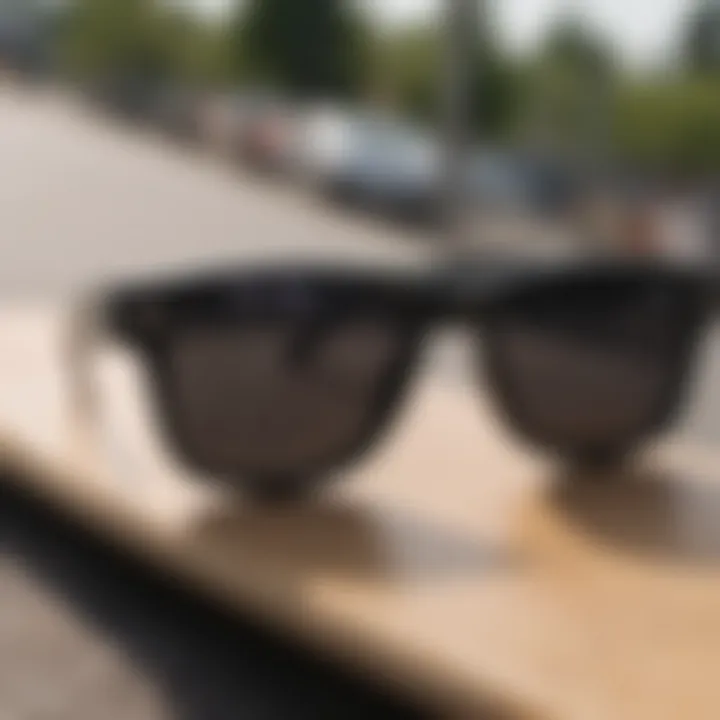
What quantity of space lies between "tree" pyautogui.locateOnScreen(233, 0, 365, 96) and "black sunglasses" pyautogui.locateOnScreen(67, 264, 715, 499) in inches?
11.7

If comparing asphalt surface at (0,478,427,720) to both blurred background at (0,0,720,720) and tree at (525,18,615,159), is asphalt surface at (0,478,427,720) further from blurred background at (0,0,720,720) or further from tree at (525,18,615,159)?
tree at (525,18,615,159)

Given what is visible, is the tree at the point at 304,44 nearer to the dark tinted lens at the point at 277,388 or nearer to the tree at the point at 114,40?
the tree at the point at 114,40

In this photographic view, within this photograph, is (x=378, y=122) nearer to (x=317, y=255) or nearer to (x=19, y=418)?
(x=317, y=255)

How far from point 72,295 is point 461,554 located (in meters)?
0.43

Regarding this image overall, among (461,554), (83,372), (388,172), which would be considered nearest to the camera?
(461,554)

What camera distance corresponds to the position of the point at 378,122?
683 mm

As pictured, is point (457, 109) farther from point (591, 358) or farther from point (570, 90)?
point (591, 358)

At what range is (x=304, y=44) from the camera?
0.70 metres

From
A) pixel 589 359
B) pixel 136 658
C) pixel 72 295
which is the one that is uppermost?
pixel 72 295

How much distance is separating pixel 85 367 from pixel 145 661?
132mm

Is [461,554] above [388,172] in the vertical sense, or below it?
below

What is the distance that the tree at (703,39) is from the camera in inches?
19.5

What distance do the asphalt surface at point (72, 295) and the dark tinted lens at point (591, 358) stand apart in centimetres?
5

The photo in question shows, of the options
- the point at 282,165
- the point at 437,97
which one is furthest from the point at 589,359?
the point at 282,165
